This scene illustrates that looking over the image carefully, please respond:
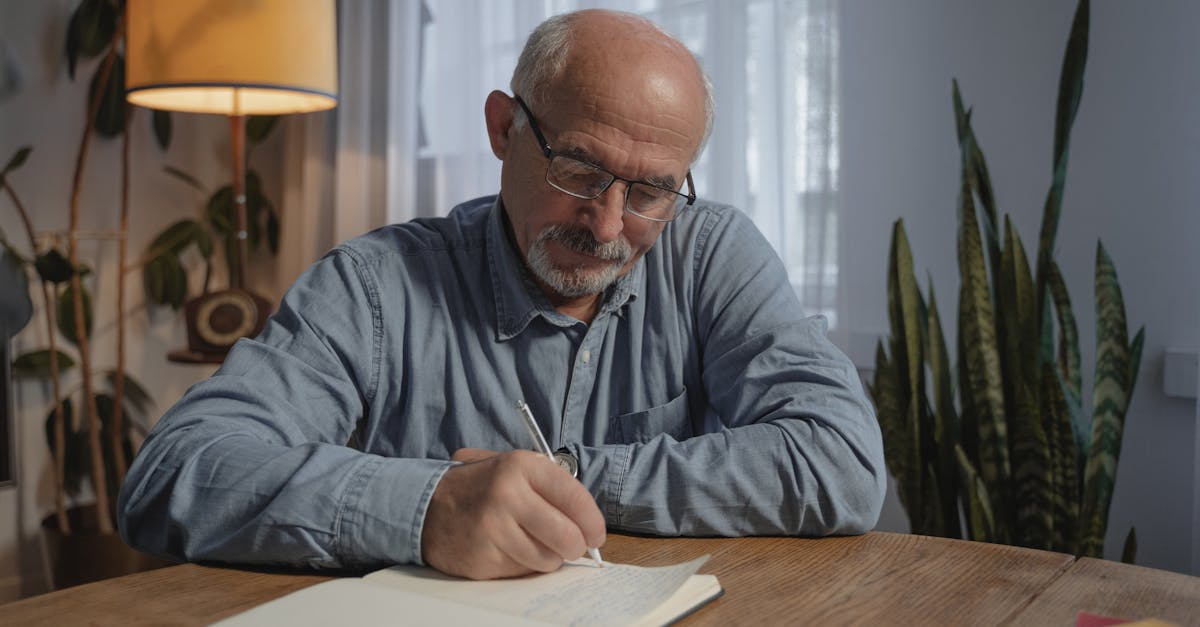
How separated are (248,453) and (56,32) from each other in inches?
115

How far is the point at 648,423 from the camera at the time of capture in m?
1.36

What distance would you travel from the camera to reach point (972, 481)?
1.71m

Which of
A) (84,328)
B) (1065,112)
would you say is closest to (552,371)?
(1065,112)

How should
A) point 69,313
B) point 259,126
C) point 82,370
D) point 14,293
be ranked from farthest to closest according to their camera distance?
point 259,126
point 69,313
point 82,370
point 14,293

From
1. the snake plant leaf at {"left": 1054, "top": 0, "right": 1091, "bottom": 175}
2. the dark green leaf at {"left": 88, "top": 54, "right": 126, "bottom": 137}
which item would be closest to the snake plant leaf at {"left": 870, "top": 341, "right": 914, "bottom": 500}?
the snake plant leaf at {"left": 1054, "top": 0, "right": 1091, "bottom": 175}

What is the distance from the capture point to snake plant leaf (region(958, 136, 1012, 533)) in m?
1.74

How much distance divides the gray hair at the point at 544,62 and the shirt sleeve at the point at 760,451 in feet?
0.96

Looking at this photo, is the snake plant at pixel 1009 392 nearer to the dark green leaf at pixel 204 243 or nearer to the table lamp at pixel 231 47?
the table lamp at pixel 231 47

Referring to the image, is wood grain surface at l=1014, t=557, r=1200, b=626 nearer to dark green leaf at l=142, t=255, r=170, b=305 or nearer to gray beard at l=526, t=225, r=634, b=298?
gray beard at l=526, t=225, r=634, b=298

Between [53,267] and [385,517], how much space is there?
2.36 metres

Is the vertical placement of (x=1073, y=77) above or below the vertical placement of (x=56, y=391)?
above

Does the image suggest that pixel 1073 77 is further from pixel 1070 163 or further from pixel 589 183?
pixel 589 183

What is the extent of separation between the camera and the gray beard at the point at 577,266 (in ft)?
4.19

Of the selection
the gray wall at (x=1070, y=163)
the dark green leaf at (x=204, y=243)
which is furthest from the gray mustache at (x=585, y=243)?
the dark green leaf at (x=204, y=243)
